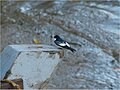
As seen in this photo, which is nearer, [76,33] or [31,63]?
[31,63]

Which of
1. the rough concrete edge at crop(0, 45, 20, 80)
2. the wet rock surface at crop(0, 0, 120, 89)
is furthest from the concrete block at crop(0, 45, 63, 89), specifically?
the wet rock surface at crop(0, 0, 120, 89)

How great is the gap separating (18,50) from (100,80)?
341 centimetres

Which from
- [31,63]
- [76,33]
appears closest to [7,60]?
[31,63]

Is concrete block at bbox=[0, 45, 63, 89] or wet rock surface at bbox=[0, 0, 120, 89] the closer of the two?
concrete block at bbox=[0, 45, 63, 89]

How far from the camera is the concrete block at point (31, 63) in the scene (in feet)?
11.6

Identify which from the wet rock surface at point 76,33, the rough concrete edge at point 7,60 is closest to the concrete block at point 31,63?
the rough concrete edge at point 7,60

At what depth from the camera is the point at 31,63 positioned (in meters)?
3.61

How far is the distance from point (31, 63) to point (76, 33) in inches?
232

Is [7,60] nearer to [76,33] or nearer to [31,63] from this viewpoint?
[31,63]

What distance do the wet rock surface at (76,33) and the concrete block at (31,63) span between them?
2670 mm

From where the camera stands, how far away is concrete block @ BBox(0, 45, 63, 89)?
3534 millimetres

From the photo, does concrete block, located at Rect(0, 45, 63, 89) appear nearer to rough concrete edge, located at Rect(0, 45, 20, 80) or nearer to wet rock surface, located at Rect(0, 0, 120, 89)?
rough concrete edge, located at Rect(0, 45, 20, 80)

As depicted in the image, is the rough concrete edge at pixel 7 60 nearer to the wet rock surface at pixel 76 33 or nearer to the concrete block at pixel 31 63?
the concrete block at pixel 31 63

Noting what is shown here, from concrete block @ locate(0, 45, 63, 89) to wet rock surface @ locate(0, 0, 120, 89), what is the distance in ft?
8.76
